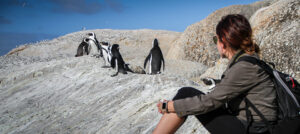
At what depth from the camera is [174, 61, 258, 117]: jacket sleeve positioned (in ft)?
5.56

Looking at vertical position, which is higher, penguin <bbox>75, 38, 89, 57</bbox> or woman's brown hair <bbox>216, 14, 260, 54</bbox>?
woman's brown hair <bbox>216, 14, 260, 54</bbox>

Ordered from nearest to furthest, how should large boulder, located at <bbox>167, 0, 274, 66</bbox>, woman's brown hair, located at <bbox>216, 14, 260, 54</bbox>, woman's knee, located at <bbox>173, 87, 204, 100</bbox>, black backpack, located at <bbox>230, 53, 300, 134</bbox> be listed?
1. black backpack, located at <bbox>230, 53, 300, 134</bbox>
2. woman's brown hair, located at <bbox>216, 14, 260, 54</bbox>
3. woman's knee, located at <bbox>173, 87, 204, 100</bbox>
4. large boulder, located at <bbox>167, 0, 274, 66</bbox>

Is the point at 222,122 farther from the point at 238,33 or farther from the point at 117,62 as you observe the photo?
the point at 117,62

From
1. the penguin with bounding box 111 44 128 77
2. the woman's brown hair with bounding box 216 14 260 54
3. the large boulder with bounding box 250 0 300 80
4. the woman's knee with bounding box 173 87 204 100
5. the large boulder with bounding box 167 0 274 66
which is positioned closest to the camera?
the woman's brown hair with bounding box 216 14 260 54

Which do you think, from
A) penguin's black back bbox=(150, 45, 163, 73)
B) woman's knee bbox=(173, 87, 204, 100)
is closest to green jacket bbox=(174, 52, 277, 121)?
woman's knee bbox=(173, 87, 204, 100)

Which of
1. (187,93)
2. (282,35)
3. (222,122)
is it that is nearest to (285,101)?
(222,122)

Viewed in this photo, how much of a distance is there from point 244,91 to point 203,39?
369 inches

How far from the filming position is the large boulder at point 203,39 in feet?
→ 35.3

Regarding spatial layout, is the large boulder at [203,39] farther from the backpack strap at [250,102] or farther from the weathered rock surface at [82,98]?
the backpack strap at [250,102]

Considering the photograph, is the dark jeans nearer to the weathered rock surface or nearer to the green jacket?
the green jacket

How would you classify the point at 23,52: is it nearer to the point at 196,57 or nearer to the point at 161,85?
the point at 196,57

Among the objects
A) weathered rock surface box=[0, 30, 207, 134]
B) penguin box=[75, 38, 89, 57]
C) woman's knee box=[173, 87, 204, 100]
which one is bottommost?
weathered rock surface box=[0, 30, 207, 134]

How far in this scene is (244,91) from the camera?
5.76ft

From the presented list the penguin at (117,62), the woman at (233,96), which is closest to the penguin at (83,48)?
the penguin at (117,62)
